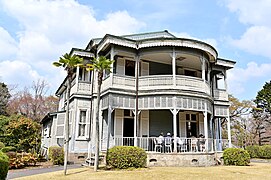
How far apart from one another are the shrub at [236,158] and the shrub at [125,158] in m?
6.26

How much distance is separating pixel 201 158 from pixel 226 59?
30.7 ft

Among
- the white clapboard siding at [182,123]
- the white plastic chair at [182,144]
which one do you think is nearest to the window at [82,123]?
the white plastic chair at [182,144]

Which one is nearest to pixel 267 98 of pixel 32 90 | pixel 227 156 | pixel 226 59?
pixel 226 59

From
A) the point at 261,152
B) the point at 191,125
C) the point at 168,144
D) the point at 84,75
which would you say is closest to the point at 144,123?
the point at 168,144

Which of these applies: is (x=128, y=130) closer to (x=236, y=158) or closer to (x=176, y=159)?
(x=176, y=159)

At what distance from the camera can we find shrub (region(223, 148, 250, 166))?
1588 cm

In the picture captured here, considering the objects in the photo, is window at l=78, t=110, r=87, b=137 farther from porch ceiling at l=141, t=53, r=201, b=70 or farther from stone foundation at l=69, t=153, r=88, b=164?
porch ceiling at l=141, t=53, r=201, b=70

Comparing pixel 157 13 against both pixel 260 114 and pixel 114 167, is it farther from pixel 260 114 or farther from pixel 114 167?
pixel 260 114

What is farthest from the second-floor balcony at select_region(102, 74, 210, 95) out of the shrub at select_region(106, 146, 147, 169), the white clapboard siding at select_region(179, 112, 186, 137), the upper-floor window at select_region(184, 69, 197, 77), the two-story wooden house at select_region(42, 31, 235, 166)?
the shrub at select_region(106, 146, 147, 169)

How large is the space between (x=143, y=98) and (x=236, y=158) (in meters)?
7.12

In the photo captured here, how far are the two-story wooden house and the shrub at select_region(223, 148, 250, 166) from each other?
3.54 feet

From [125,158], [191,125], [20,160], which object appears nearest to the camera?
[125,158]

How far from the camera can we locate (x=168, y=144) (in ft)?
50.6

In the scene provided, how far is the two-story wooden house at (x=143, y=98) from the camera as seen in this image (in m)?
15.4
